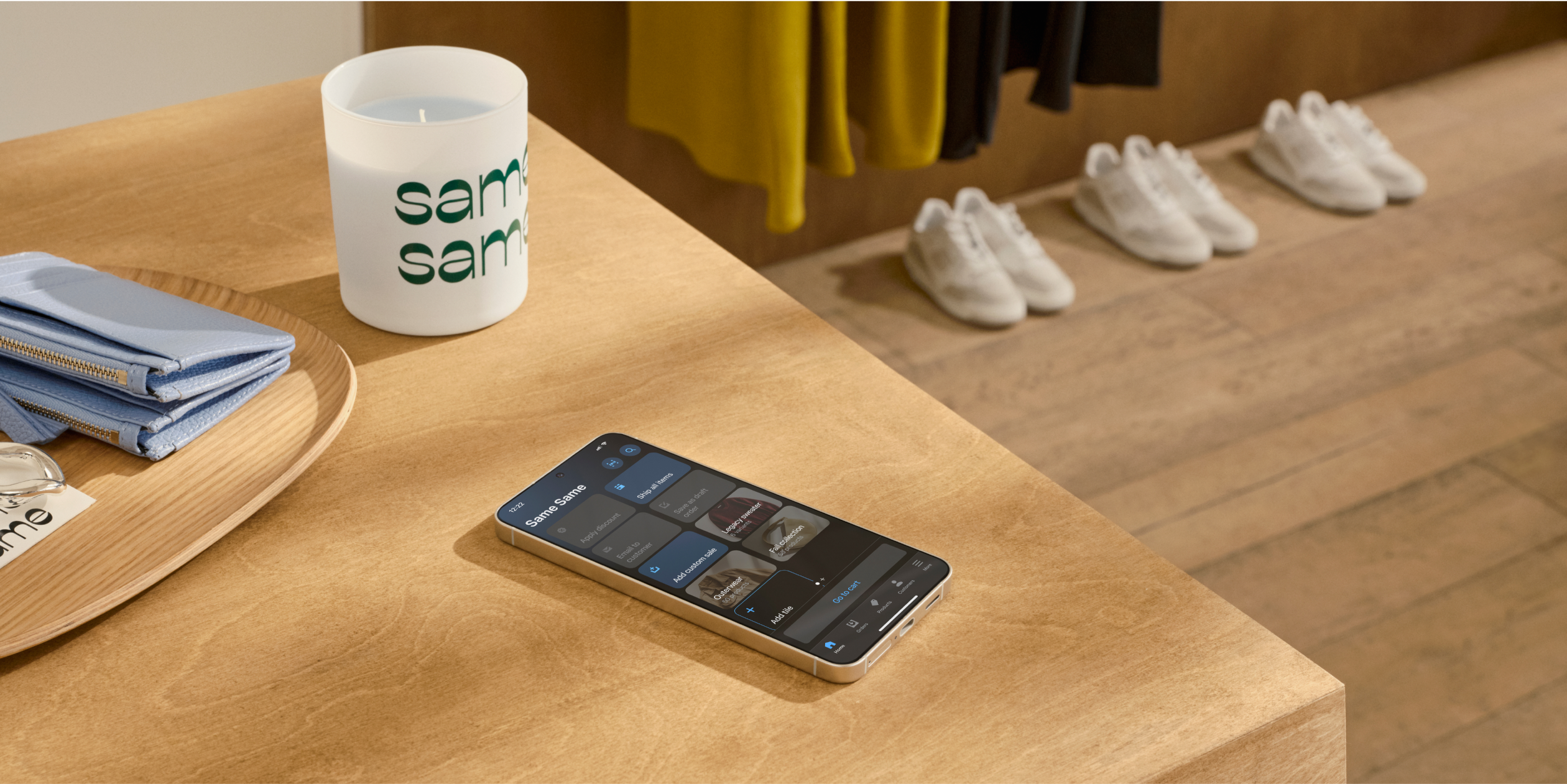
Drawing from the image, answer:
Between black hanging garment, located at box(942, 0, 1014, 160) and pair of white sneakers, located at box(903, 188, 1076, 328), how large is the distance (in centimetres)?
14

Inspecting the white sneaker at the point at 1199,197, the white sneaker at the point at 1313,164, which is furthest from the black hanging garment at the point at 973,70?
the white sneaker at the point at 1313,164

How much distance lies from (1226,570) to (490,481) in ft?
3.59

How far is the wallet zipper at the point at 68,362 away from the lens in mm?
579

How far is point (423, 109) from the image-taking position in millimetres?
665

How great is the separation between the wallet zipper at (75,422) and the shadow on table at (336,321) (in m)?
0.12

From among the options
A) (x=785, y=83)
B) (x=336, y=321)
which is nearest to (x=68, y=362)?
(x=336, y=321)

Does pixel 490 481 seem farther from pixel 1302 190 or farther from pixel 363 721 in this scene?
pixel 1302 190

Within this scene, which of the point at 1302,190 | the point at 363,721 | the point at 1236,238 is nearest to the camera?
the point at 363,721

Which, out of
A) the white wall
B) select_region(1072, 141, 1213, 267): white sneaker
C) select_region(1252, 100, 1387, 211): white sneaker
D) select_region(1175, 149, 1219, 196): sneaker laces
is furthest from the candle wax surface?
select_region(1252, 100, 1387, 211): white sneaker

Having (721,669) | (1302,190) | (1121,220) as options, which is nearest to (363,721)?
(721,669)

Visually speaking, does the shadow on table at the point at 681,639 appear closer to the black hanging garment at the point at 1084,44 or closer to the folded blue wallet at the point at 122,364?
the folded blue wallet at the point at 122,364

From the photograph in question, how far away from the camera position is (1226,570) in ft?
4.87

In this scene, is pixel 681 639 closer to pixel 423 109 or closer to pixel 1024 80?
pixel 423 109

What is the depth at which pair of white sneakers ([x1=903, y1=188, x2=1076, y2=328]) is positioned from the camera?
189cm
